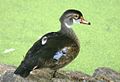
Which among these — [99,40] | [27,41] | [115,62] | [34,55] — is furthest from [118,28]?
[34,55]

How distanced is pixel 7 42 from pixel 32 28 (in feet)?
0.88

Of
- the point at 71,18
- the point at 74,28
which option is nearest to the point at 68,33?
the point at 71,18

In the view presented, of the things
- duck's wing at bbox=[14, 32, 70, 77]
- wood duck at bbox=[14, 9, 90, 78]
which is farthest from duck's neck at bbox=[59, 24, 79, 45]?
duck's wing at bbox=[14, 32, 70, 77]

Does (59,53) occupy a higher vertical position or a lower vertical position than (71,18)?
lower

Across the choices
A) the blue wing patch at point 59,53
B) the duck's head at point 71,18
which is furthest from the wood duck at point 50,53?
the duck's head at point 71,18

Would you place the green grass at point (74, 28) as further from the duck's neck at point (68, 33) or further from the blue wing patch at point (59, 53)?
the blue wing patch at point (59, 53)

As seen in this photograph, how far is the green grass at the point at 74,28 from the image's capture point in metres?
2.67

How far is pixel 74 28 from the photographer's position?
3012 millimetres

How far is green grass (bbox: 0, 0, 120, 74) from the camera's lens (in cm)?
267

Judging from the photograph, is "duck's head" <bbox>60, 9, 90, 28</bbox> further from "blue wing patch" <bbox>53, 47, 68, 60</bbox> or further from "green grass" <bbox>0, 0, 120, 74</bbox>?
"green grass" <bbox>0, 0, 120, 74</bbox>

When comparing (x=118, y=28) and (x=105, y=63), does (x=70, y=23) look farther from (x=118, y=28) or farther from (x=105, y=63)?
(x=118, y=28)

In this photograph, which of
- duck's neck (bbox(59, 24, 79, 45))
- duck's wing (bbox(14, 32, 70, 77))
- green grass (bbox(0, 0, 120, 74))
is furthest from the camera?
green grass (bbox(0, 0, 120, 74))

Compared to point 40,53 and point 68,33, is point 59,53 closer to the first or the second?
point 40,53

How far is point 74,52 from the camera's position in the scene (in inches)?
78.2
